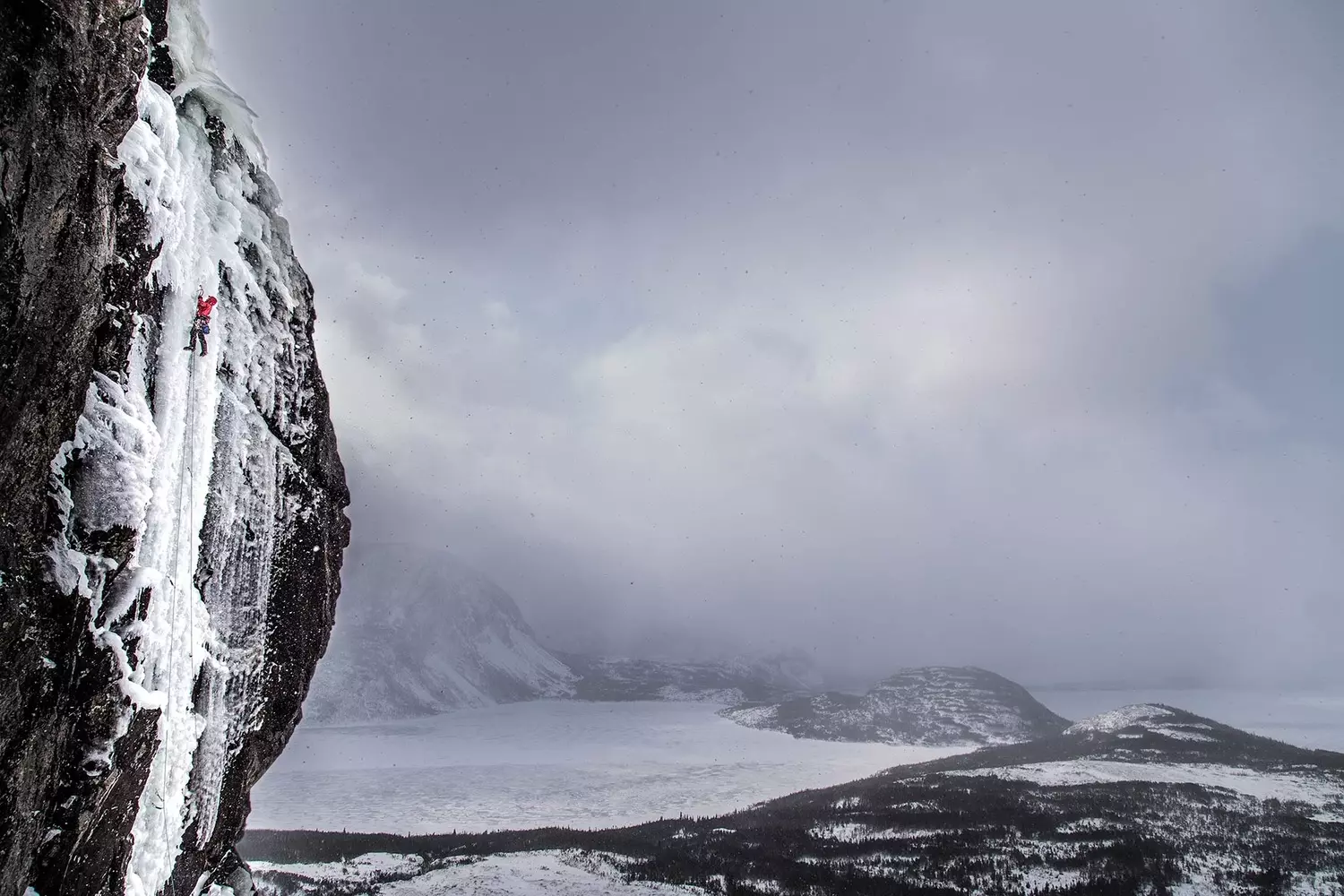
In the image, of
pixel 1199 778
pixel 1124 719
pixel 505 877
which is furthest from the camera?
pixel 1124 719

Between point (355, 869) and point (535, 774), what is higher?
point (355, 869)

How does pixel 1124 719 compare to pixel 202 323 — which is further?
pixel 1124 719

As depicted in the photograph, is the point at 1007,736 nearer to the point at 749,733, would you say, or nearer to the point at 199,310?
the point at 749,733

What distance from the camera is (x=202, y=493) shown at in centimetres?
1131

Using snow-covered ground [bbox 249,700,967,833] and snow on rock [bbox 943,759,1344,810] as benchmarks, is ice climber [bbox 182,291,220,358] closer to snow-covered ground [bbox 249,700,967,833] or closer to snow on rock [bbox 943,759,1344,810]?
snow-covered ground [bbox 249,700,967,833]

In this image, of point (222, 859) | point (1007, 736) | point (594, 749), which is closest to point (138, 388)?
point (222, 859)

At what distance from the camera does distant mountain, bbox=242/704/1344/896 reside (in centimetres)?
4728

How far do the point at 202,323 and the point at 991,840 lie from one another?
72.4m

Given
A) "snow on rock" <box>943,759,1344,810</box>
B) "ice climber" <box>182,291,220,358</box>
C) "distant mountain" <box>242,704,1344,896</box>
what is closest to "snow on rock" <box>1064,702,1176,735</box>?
"snow on rock" <box>943,759,1344,810</box>

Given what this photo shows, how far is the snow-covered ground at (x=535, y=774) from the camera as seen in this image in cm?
7900

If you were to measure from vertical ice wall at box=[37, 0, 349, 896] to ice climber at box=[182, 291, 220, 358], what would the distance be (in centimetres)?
13

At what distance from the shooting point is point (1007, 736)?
651 feet

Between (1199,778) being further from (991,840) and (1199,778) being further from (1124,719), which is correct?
(1124,719)

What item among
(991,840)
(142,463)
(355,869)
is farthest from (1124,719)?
(142,463)
